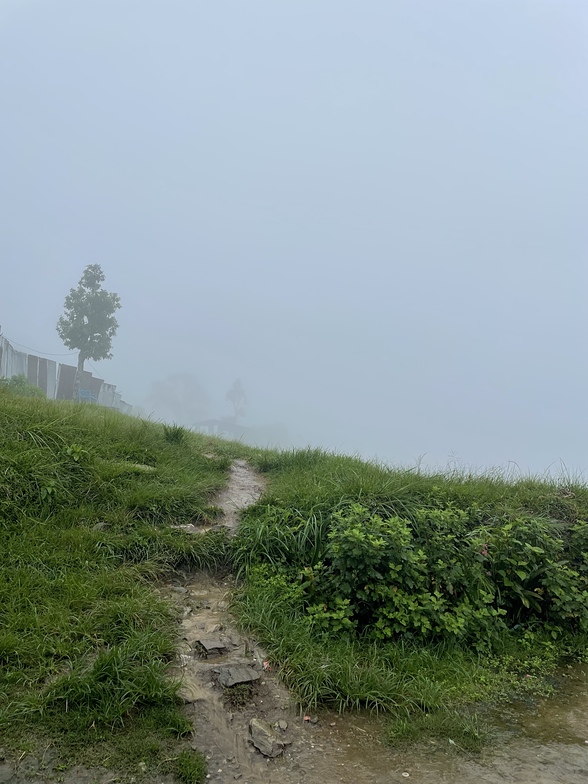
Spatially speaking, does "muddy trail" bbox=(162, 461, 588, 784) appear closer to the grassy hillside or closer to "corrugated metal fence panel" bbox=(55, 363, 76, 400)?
the grassy hillside

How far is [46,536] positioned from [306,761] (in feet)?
10.4

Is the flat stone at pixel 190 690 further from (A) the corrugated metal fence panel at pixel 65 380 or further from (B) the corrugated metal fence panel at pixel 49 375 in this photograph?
(A) the corrugated metal fence panel at pixel 65 380

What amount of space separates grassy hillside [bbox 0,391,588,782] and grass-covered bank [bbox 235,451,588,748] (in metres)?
0.02

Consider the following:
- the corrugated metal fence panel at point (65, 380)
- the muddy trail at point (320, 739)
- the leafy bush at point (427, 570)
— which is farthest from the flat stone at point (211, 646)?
the corrugated metal fence panel at point (65, 380)

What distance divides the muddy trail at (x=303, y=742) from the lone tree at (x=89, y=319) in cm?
3054

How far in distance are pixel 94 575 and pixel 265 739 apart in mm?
2123

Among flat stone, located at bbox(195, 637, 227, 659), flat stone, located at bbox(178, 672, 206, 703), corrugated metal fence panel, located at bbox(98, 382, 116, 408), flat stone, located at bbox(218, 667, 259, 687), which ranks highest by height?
corrugated metal fence panel, located at bbox(98, 382, 116, 408)

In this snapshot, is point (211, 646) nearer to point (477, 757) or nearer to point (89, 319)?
point (477, 757)

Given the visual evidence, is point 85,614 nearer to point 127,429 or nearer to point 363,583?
point 363,583

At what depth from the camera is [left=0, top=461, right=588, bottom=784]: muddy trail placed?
9.45ft

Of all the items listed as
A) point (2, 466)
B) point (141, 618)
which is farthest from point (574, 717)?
point (2, 466)

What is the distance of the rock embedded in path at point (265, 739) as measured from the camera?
303 centimetres

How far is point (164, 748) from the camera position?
2879 mm

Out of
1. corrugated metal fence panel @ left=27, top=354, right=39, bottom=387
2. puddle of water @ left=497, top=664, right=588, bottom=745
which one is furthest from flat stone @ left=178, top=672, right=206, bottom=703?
corrugated metal fence panel @ left=27, top=354, right=39, bottom=387
